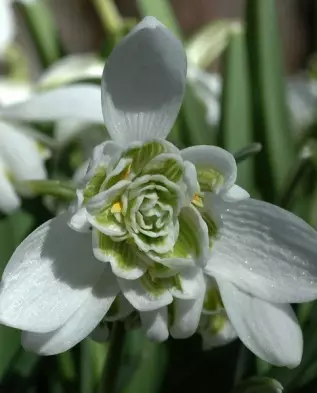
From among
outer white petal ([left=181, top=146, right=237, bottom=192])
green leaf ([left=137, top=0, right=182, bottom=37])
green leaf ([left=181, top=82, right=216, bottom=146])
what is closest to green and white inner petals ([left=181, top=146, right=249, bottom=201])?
outer white petal ([left=181, top=146, right=237, bottom=192])

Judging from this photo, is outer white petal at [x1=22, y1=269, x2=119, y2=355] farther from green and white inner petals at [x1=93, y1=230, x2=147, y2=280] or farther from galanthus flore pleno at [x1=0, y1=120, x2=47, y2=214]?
galanthus flore pleno at [x1=0, y1=120, x2=47, y2=214]

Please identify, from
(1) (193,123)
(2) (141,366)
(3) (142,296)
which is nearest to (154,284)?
(3) (142,296)

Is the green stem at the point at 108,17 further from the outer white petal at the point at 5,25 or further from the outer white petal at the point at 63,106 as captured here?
the outer white petal at the point at 63,106

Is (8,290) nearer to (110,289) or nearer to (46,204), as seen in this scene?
(110,289)

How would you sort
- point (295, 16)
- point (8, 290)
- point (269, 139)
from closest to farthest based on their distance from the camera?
point (8, 290), point (269, 139), point (295, 16)

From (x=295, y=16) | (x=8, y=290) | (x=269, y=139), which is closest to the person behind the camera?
(x=8, y=290)

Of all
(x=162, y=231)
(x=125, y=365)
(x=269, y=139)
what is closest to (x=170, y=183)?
(x=162, y=231)
